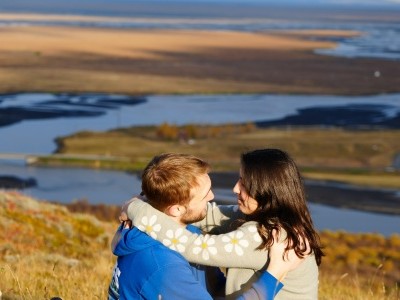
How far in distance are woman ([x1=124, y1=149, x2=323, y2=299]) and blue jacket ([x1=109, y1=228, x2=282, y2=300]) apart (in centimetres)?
9

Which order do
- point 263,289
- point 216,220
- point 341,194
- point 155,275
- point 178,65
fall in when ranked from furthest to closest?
1. point 178,65
2. point 341,194
3. point 216,220
4. point 263,289
5. point 155,275

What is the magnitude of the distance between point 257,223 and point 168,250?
0.42m

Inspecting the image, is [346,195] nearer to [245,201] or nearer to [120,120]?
[120,120]

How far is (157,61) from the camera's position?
9231 centimetres

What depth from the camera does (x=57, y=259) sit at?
27.2 feet

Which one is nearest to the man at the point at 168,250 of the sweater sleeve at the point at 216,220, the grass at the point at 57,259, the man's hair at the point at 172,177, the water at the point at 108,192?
the man's hair at the point at 172,177

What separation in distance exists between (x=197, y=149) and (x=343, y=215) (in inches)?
543

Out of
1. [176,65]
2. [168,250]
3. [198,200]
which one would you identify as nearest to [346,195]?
[198,200]

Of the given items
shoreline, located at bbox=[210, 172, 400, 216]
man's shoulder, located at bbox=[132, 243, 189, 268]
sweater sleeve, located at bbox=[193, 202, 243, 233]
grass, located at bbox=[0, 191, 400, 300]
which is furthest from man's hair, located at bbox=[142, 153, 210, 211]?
shoreline, located at bbox=[210, 172, 400, 216]

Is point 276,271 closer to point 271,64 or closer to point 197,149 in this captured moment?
point 197,149

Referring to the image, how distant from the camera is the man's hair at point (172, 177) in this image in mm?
3564

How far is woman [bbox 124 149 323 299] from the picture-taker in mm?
3643

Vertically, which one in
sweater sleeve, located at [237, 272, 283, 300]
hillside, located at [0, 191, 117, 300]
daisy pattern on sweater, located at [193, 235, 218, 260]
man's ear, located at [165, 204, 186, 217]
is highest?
man's ear, located at [165, 204, 186, 217]

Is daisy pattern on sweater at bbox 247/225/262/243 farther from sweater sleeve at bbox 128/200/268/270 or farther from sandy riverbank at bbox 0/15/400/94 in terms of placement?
sandy riverbank at bbox 0/15/400/94
